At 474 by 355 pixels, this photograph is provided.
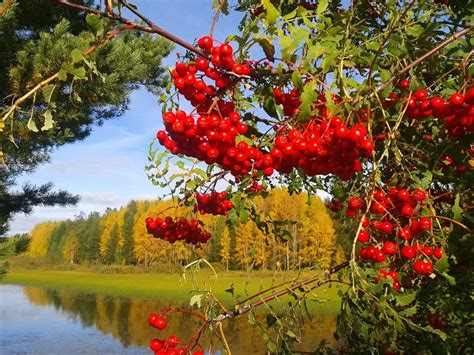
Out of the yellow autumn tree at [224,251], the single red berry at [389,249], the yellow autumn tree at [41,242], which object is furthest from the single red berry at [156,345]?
the yellow autumn tree at [41,242]

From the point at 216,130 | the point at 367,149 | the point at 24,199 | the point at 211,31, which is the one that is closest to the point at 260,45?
the point at 211,31

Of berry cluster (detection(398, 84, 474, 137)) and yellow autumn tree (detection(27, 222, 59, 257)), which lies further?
yellow autumn tree (detection(27, 222, 59, 257))

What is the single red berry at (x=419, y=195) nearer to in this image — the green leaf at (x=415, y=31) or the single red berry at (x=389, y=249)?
the single red berry at (x=389, y=249)

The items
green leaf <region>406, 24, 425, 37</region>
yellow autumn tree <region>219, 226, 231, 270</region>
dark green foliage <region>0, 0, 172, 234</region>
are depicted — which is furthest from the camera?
yellow autumn tree <region>219, 226, 231, 270</region>

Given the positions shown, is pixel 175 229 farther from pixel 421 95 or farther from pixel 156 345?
pixel 421 95

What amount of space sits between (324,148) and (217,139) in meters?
0.31

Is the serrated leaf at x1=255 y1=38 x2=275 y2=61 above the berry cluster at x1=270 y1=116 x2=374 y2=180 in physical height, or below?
above

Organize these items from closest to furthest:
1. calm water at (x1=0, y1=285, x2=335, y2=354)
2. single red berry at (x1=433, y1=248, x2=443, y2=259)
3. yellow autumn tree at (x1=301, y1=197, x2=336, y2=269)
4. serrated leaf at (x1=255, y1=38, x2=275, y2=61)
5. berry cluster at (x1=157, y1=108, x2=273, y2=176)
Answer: serrated leaf at (x1=255, y1=38, x2=275, y2=61), berry cluster at (x1=157, y1=108, x2=273, y2=176), single red berry at (x1=433, y1=248, x2=443, y2=259), calm water at (x1=0, y1=285, x2=335, y2=354), yellow autumn tree at (x1=301, y1=197, x2=336, y2=269)

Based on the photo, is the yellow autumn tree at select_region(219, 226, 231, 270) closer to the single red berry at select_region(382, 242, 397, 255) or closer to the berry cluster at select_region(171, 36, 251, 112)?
the single red berry at select_region(382, 242, 397, 255)

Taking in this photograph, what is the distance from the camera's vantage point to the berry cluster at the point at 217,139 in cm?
133

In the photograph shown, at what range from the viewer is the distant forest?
3020cm

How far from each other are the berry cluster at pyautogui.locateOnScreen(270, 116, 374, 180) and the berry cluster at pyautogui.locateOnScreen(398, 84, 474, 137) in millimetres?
285

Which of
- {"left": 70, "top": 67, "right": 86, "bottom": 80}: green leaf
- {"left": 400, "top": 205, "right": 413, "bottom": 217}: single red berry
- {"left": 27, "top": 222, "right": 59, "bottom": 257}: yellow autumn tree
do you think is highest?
{"left": 27, "top": 222, "right": 59, "bottom": 257}: yellow autumn tree

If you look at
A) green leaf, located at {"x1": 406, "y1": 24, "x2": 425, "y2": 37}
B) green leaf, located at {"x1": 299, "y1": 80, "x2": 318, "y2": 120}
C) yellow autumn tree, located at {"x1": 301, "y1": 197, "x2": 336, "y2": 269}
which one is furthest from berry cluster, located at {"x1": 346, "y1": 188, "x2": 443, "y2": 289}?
yellow autumn tree, located at {"x1": 301, "y1": 197, "x2": 336, "y2": 269}
